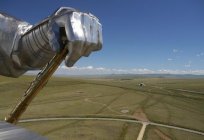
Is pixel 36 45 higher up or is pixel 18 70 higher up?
pixel 36 45

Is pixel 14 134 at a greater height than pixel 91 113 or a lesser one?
greater

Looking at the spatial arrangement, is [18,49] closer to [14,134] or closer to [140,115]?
[14,134]

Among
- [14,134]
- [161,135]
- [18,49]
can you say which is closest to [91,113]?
[161,135]

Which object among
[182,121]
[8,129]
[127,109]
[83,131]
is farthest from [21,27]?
[127,109]

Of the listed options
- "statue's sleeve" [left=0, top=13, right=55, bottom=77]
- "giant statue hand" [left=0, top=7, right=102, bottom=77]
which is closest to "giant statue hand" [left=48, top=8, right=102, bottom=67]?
"giant statue hand" [left=0, top=7, right=102, bottom=77]

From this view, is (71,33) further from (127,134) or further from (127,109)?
(127,109)

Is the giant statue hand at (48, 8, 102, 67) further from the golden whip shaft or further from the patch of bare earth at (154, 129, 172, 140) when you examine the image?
the patch of bare earth at (154, 129, 172, 140)
